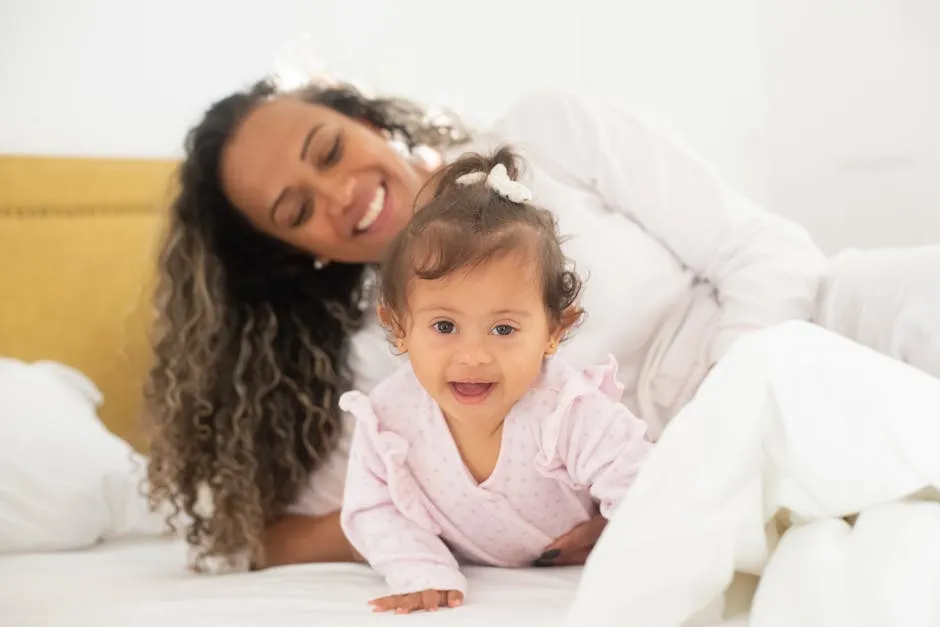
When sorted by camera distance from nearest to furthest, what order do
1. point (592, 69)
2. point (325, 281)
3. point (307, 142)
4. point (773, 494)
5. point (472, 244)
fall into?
1. point (773, 494)
2. point (472, 244)
3. point (307, 142)
4. point (325, 281)
5. point (592, 69)

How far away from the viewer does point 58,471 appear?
1.42m

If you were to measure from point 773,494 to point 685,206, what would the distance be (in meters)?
0.76

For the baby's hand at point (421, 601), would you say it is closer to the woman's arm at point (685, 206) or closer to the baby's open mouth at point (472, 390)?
the baby's open mouth at point (472, 390)

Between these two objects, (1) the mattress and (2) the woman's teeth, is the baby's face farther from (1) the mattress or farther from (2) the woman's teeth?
(2) the woman's teeth

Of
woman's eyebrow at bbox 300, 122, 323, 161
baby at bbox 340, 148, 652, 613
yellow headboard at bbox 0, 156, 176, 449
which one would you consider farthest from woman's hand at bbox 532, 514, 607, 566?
yellow headboard at bbox 0, 156, 176, 449

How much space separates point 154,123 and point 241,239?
21.1 inches

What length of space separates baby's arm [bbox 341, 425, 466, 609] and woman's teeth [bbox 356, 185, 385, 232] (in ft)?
1.28

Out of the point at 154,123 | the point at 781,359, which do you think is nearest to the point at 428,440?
the point at 781,359

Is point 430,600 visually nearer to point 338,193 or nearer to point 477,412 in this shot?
point 477,412

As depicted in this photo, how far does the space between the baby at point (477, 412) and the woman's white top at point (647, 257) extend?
22 centimetres

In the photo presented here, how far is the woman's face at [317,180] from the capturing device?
4.70ft

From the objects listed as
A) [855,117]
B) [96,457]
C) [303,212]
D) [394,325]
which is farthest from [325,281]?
[855,117]

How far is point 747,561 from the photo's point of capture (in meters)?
0.69

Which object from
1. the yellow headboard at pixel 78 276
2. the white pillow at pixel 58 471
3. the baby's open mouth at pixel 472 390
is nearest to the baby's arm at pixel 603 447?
the baby's open mouth at pixel 472 390
